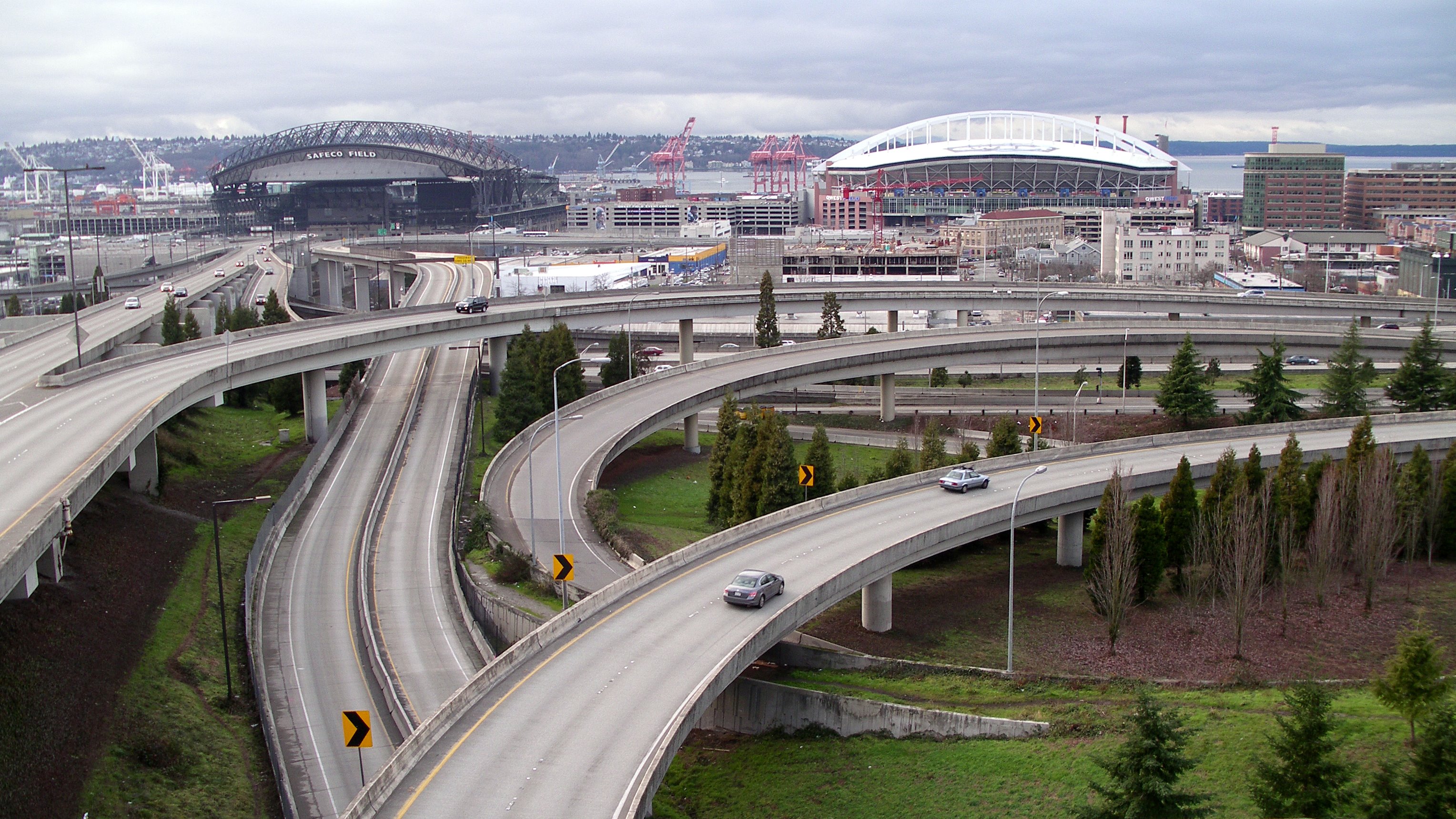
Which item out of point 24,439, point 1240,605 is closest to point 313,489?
point 24,439

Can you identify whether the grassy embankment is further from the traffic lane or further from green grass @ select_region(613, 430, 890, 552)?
green grass @ select_region(613, 430, 890, 552)

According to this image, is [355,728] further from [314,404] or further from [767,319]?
[767,319]

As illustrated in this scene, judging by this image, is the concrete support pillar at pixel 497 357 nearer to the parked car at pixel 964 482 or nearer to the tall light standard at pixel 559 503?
the tall light standard at pixel 559 503

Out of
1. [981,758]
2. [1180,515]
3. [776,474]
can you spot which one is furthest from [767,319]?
[981,758]

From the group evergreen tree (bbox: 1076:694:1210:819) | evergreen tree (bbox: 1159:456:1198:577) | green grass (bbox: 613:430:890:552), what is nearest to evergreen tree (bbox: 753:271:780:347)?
green grass (bbox: 613:430:890:552)

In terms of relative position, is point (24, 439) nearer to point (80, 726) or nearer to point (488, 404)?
point (80, 726)

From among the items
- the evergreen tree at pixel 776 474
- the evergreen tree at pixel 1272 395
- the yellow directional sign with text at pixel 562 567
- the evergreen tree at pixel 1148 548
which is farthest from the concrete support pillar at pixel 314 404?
the evergreen tree at pixel 1272 395

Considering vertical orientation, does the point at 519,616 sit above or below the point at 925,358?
below
